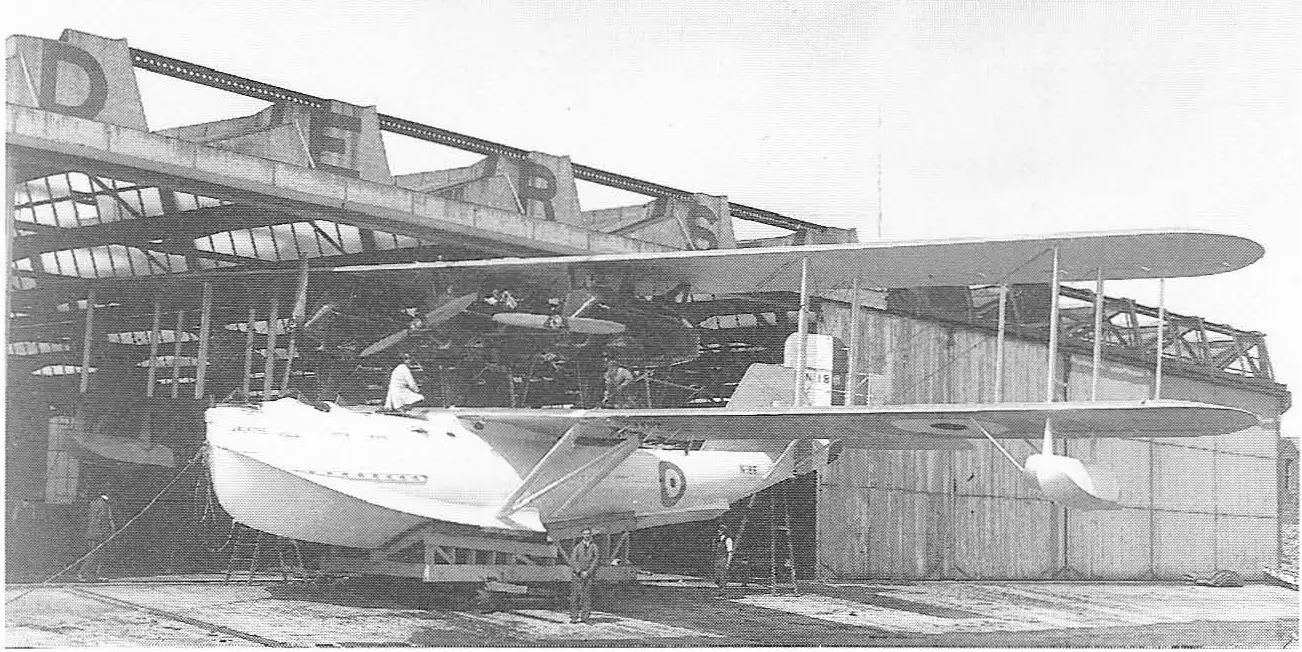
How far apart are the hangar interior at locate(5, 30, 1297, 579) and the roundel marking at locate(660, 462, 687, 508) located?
1669 millimetres

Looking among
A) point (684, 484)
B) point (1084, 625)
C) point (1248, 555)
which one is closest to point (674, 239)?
point (684, 484)

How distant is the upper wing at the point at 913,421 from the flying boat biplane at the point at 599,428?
0.09 feet

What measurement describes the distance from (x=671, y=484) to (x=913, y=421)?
577 cm

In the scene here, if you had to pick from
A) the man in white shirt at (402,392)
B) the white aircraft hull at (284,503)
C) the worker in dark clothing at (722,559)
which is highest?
the man in white shirt at (402,392)

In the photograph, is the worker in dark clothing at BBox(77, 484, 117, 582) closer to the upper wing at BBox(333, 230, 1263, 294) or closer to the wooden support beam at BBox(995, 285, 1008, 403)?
the upper wing at BBox(333, 230, 1263, 294)

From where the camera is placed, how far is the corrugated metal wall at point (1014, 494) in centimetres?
2317

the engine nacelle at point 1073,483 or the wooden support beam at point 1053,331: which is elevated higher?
the wooden support beam at point 1053,331

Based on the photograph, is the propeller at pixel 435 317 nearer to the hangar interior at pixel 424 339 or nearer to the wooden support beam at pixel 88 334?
the hangar interior at pixel 424 339

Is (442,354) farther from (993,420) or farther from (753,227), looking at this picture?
(753,227)

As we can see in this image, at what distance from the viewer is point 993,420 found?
13375 millimetres

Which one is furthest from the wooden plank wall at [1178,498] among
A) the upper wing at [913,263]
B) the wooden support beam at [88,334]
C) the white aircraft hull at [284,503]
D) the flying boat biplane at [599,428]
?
the wooden support beam at [88,334]

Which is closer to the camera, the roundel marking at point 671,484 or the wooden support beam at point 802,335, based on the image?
the wooden support beam at point 802,335

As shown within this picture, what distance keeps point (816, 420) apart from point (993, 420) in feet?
6.14

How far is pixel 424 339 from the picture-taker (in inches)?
691
